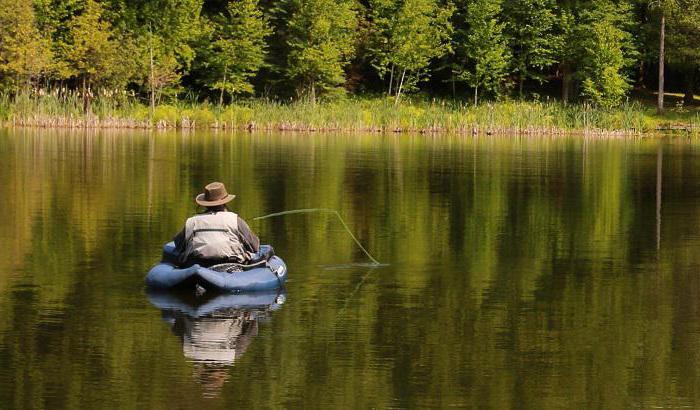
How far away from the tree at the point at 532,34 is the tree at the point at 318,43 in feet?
32.9

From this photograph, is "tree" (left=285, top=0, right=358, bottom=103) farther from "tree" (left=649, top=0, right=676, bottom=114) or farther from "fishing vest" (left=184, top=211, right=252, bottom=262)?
"fishing vest" (left=184, top=211, right=252, bottom=262)

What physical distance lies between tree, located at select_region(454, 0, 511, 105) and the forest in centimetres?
9

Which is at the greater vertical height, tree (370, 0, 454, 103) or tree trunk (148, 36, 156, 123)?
tree (370, 0, 454, 103)

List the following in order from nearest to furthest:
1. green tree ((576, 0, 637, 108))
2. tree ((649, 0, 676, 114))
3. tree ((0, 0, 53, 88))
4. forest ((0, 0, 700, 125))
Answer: tree ((0, 0, 53, 88)) → forest ((0, 0, 700, 125)) → tree ((649, 0, 676, 114)) → green tree ((576, 0, 637, 108))

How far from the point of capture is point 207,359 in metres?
11.3

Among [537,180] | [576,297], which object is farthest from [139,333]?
[537,180]

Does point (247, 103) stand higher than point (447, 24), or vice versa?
point (447, 24)

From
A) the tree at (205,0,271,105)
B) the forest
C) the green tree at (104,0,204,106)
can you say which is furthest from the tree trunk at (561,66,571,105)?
the green tree at (104,0,204,106)

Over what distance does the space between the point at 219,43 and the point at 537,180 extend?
121 feet

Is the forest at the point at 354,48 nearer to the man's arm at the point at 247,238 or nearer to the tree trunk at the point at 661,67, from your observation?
the tree trunk at the point at 661,67

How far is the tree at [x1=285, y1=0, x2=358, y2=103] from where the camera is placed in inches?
2650

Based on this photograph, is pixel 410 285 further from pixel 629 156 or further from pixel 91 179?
pixel 629 156

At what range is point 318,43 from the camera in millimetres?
68812

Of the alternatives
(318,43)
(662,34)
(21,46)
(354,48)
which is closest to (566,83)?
(662,34)
